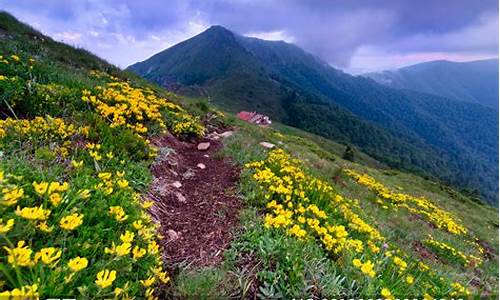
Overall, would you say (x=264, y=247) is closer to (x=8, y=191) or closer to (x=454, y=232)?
(x=8, y=191)

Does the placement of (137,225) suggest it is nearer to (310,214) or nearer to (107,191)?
(107,191)

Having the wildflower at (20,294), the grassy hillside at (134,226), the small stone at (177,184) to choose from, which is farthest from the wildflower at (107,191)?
the small stone at (177,184)

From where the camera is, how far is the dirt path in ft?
14.3

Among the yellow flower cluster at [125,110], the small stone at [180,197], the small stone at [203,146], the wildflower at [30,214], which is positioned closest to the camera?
the wildflower at [30,214]

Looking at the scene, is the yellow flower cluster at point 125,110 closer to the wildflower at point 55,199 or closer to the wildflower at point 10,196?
the wildflower at point 55,199

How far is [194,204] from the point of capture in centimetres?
571

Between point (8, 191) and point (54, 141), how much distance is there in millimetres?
2593

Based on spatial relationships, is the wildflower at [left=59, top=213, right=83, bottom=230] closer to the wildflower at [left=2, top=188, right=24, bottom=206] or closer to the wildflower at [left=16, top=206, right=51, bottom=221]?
the wildflower at [left=16, top=206, right=51, bottom=221]

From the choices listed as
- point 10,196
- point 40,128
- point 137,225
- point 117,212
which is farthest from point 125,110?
point 10,196

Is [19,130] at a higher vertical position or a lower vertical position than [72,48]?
lower

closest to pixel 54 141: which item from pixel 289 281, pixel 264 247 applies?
pixel 264 247

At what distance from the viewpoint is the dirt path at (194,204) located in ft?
14.3

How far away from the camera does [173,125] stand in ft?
31.6

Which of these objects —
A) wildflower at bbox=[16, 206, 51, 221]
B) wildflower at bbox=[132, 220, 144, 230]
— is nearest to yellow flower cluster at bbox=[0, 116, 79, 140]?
wildflower at bbox=[132, 220, 144, 230]
